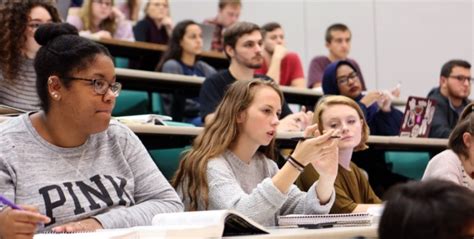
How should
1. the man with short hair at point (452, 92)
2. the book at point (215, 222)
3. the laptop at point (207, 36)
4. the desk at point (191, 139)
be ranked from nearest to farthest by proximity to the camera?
the book at point (215, 222) < the desk at point (191, 139) < the man with short hair at point (452, 92) < the laptop at point (207, 36)

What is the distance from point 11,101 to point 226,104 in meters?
0.80

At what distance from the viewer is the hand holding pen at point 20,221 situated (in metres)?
1.67

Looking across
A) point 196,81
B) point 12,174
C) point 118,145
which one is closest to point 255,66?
point 196,81

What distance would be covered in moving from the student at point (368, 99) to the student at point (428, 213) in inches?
139

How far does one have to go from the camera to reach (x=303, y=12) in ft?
25.0

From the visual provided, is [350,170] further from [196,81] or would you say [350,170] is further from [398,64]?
[398,64]

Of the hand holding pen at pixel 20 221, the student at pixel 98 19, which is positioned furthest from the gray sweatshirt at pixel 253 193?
the student at pixel 98 19

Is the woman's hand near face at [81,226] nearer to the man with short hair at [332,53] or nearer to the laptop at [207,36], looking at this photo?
the laptop at [207,36]

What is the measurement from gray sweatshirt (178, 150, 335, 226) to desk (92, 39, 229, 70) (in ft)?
7.81

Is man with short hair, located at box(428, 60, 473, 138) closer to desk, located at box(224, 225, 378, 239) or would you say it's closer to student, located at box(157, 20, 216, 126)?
student, located at box(157, 20, 216, 126)

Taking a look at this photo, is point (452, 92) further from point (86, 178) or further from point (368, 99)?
point (86, 178)

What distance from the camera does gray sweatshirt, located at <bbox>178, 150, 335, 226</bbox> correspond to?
8.30 feet

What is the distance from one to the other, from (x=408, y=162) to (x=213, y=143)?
1708mm

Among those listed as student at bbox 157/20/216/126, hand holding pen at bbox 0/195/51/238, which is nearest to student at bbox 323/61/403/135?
student at bbox 157/20/216/126
